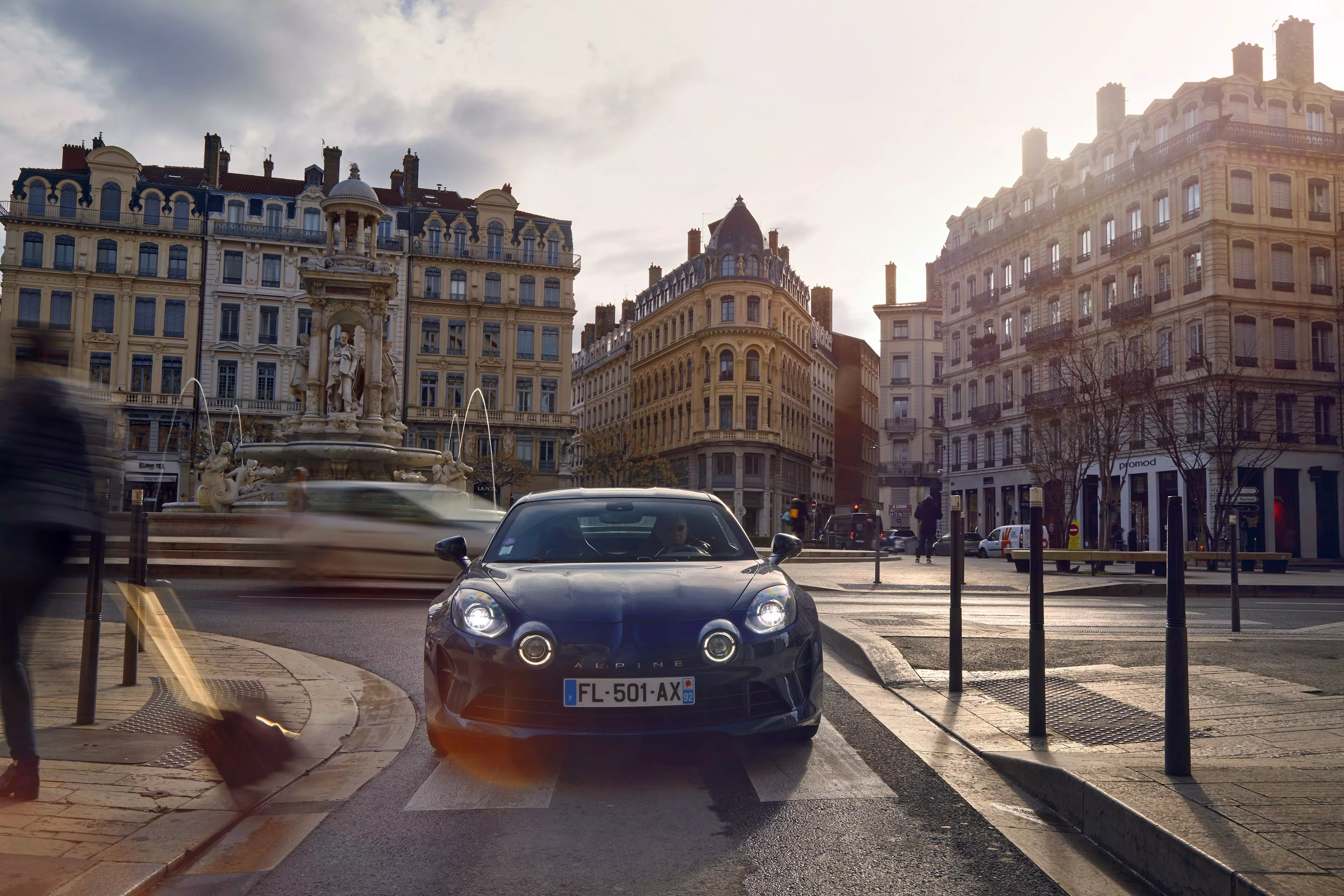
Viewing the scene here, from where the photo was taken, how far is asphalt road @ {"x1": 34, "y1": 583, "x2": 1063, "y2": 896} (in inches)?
147

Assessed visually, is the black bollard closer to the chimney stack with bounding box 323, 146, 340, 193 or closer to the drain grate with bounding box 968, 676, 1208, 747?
the drain grate with bounding box 968, 676, 1208, 747

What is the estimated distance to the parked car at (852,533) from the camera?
4556 centimetres

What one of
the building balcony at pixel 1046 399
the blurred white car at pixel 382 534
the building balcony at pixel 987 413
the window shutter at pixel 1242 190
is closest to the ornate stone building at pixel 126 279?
the building balcony at pixel 987 413

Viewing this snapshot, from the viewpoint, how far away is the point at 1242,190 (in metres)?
46.2

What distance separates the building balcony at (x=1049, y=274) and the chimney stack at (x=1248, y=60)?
10537 millimetres

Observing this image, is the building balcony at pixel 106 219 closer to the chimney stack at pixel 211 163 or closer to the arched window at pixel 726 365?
the chimney stack at pixel 211 163

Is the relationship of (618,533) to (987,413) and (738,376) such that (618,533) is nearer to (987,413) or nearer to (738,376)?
(987,413)

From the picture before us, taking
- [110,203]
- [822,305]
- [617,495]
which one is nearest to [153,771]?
[617,495]

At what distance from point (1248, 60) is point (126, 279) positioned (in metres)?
59.1

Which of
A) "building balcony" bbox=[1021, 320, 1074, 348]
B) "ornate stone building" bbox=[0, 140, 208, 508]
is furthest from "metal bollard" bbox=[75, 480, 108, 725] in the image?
"ornate stone building" bbox=[0, 140, 208, 508]

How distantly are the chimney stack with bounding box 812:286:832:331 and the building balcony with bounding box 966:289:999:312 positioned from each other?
3243 centimetres

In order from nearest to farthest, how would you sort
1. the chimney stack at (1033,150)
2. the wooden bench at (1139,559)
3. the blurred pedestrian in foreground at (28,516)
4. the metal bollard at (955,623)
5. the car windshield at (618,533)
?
the blurred pedestrian in foreground at (28,516), the car windshield at (618,533), the metal bollard at (955,623), the wooden bench at (1139,559), the chimney stack at (1033,150)

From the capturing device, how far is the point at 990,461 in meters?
61.5

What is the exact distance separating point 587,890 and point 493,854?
52 cm
